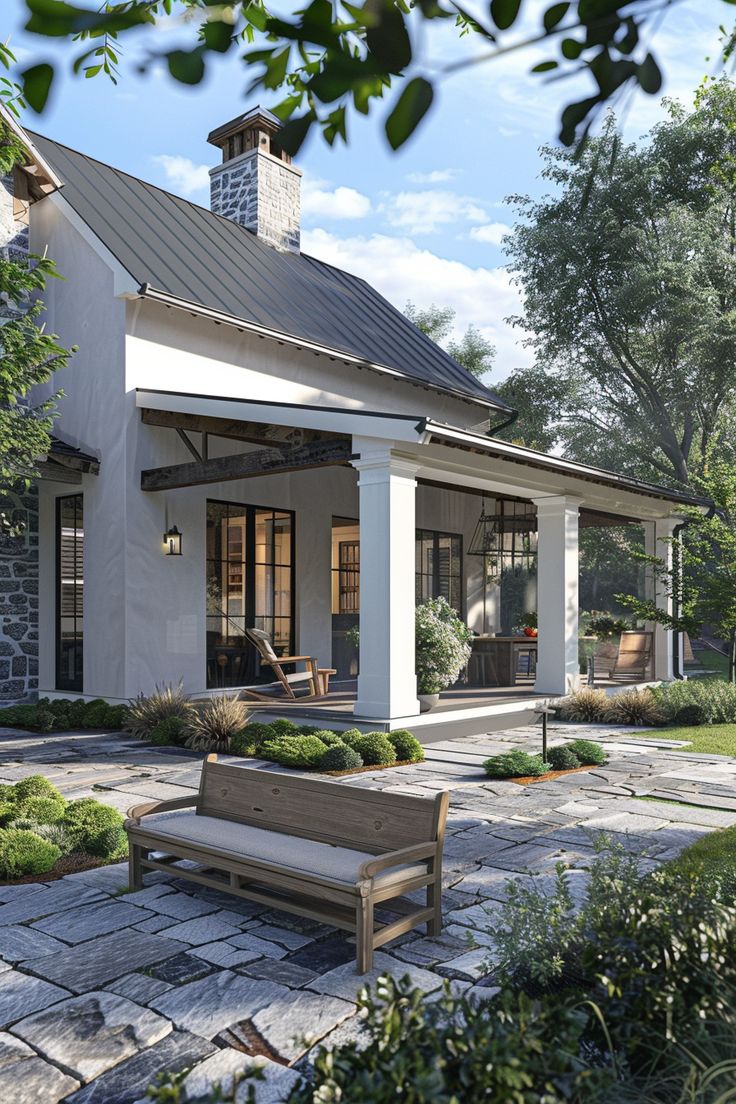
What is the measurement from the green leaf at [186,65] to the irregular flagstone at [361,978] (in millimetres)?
3037

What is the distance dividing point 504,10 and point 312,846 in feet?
12.0

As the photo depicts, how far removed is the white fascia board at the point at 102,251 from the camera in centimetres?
1045

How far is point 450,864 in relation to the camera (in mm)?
4980

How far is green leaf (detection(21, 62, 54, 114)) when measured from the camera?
4.25 ft

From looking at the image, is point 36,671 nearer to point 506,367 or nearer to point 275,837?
point 275,837

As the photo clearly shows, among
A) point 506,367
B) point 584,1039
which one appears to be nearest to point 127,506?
point 584,1039

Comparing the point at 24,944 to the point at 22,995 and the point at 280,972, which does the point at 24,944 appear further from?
the point at 280,972

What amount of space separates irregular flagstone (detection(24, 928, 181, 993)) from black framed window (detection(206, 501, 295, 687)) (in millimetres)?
7777

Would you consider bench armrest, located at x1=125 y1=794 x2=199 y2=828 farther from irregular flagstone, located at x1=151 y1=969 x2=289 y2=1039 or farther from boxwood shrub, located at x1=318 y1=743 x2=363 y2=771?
boxwood shrub, located at x1=318 y1=743 x2=363 y2=771

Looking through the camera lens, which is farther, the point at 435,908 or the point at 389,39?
the point at 435,908

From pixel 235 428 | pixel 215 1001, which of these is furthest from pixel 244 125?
pixel 215 1001

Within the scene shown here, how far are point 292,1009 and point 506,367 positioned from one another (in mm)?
28115

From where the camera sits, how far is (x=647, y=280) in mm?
21609

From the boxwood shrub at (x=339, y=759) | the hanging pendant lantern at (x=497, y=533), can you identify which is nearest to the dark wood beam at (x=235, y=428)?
the boxwood shrub at (x=339, y=759)
